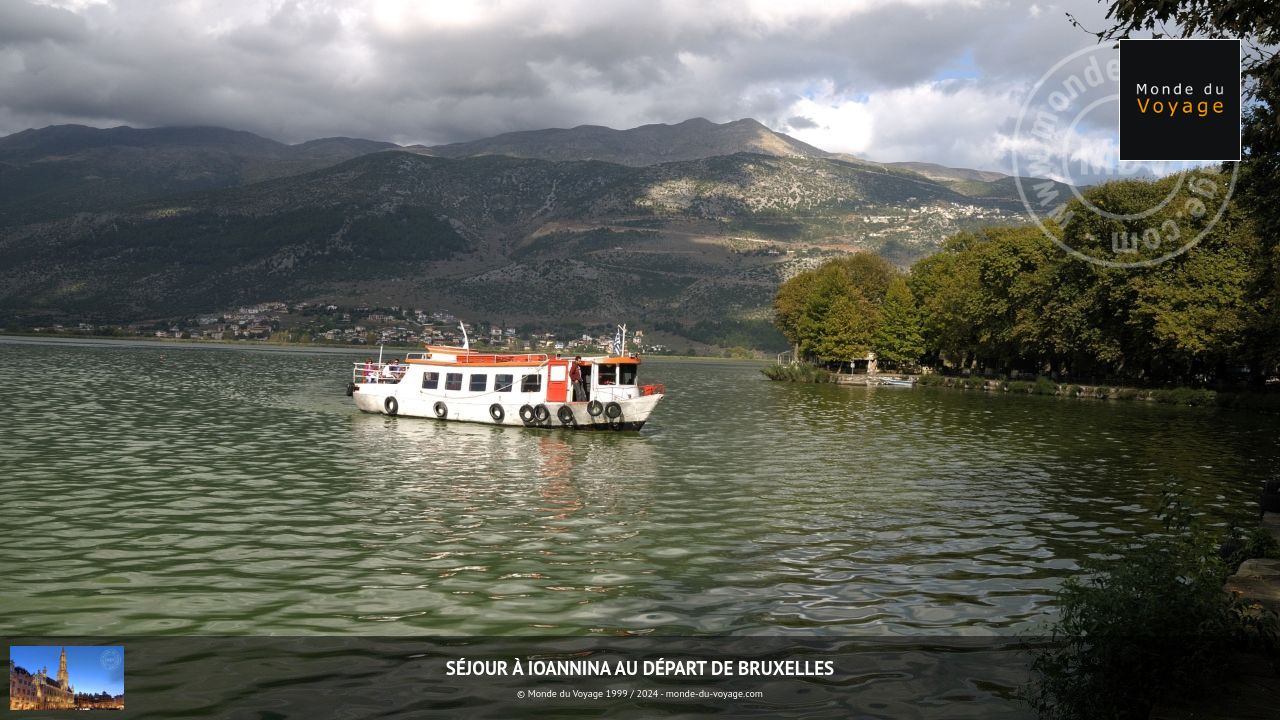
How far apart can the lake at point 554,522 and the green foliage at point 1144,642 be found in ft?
12.7

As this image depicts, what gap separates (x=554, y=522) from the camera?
2403cm

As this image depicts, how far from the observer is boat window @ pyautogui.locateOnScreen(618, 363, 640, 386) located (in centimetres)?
5175

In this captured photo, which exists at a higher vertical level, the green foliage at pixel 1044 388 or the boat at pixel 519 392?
the boat at pixel 519 392

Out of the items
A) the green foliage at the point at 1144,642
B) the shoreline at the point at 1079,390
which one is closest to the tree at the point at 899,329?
the shoreline at the point at 1079,390

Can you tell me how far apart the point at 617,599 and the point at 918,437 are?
3778 centimetres

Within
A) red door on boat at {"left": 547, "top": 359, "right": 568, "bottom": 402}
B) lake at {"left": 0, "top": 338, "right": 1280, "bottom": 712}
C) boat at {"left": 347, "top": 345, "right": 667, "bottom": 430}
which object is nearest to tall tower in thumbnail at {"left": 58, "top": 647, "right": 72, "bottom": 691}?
lake at {"left": 0, "top": 338, "right": 1280, "bottom": 712}

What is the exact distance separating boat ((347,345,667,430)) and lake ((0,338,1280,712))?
62.3 inches

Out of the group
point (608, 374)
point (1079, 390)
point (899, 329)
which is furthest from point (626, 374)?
point (899, 329)

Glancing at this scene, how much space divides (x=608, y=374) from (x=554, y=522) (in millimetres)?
28046

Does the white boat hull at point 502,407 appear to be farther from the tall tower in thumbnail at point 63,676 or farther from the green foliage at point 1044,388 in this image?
the green foliage at point 1044,388

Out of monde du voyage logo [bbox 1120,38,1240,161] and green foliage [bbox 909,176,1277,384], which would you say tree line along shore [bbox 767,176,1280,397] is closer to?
green foliage [bbox 909,176,1277,384]

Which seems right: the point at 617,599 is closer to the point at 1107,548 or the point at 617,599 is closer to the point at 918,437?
the point at 1107,548

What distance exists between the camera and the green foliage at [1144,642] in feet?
32.8

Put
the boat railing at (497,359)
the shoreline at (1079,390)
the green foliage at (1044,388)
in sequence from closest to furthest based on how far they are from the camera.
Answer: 1. the boat railing at (497,359)
2. the shoreline at (1079,390)
3. the green foliage at (1044,388)
